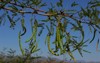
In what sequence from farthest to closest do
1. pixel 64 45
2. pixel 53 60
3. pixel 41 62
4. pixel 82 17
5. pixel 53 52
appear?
pixel 41 62 → pixel 53 60 → pixel 82 17 → pixel 64 45 → pixel 53 52

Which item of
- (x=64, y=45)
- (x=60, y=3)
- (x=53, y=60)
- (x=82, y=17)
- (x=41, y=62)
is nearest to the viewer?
(x=64, y=45)

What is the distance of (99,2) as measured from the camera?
2.56m

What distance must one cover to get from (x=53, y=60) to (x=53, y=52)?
10.9m

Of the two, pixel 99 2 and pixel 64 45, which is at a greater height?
pixel 99 2

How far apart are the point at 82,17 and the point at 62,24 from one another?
0.24 m

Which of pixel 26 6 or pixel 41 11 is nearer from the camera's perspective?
pixel 41 11

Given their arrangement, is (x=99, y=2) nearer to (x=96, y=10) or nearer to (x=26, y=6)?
(x=96, y=10)

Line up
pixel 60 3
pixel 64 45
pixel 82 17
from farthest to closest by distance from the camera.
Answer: pixel 60 3 < pixel 82 17 < pixel 64 45

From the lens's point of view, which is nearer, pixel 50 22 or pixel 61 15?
pixel 61 15

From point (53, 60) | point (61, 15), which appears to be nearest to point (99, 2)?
point (61, 15)

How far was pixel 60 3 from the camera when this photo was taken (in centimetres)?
278


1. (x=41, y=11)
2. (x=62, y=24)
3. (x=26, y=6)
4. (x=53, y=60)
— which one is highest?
(x=53, y=60)

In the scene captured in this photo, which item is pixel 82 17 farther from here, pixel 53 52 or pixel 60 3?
pixel 53 52

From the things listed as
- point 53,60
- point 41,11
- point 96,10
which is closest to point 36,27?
point 41,11
